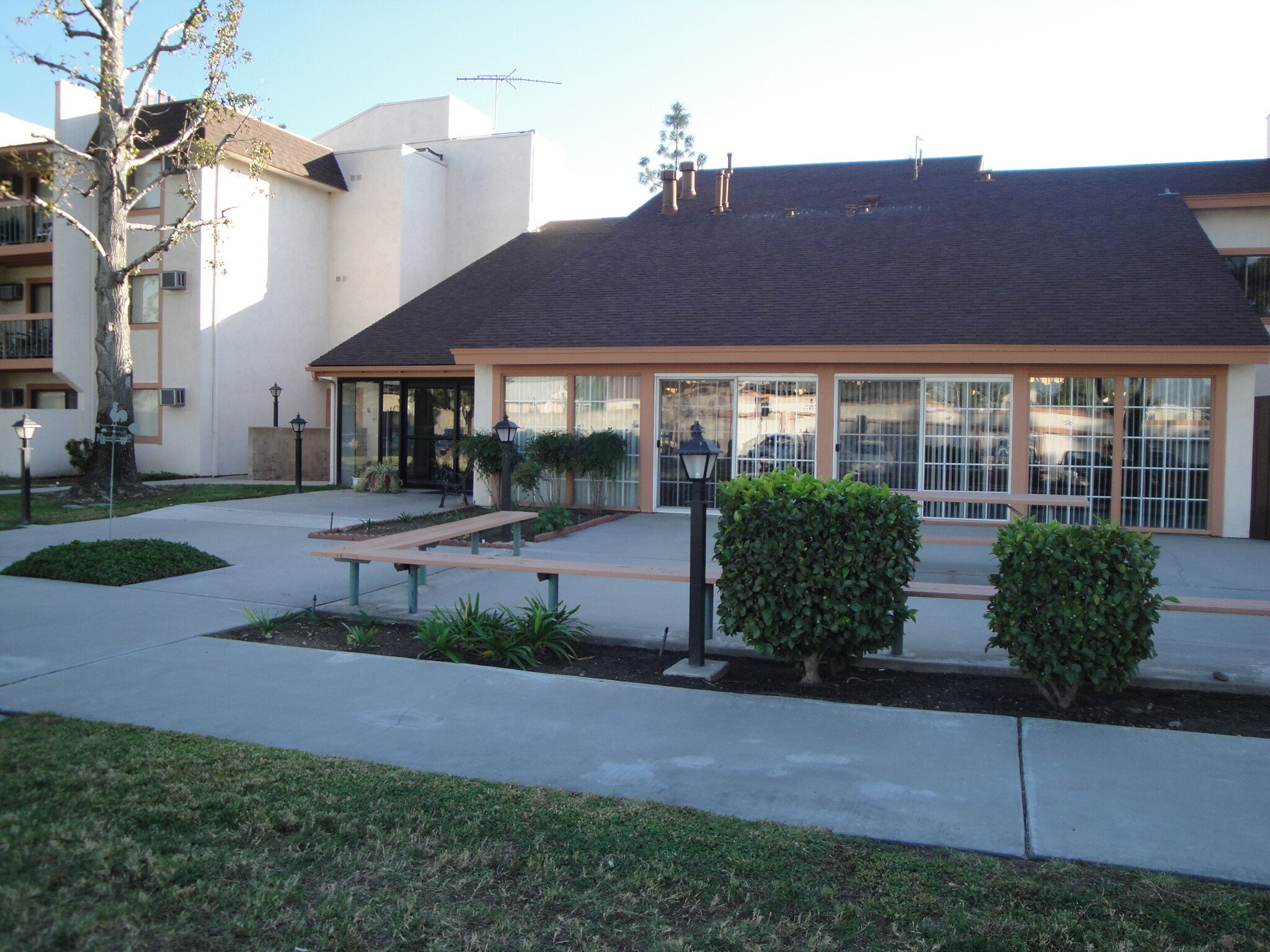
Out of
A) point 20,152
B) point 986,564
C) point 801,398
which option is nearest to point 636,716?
point 986,564

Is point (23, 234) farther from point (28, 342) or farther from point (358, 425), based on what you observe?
point (358, 425)

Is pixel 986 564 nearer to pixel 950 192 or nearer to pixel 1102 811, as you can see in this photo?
pixel 1102 811

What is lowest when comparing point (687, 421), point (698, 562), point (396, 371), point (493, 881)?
point (493, 881)

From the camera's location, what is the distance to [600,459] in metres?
15.3

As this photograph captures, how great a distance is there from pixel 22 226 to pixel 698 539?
27084 millimetres

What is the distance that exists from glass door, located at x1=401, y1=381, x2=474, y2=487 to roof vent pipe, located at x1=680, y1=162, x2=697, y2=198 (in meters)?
6.28

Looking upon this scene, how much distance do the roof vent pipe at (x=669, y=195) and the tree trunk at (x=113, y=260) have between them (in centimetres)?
1050

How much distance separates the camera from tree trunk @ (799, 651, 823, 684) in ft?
21.0

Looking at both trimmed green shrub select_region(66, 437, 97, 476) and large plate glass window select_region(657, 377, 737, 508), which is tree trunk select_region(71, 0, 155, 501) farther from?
→ large plate glass window select_region(657, 377, 737, 508)

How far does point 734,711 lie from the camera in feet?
18.8

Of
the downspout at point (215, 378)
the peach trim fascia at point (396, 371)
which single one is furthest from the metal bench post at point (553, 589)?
the downspout at point (215, 378)

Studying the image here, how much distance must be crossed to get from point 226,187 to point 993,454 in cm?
1858

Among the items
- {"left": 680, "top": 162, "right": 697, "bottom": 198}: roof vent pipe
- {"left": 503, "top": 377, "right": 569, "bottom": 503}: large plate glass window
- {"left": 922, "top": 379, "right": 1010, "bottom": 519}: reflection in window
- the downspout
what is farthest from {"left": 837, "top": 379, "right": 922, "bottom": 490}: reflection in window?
the downspout

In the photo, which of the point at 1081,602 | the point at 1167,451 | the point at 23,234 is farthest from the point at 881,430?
the point at 23,234
